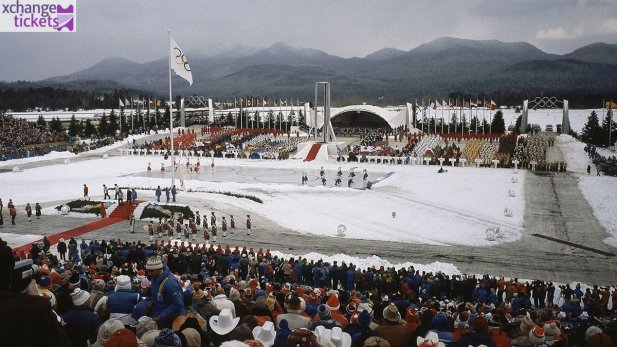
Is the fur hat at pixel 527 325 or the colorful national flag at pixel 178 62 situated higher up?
the colorful national flag at pixel 178 62

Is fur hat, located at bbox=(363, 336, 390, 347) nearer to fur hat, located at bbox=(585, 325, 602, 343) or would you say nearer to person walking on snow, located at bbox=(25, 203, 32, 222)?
fur hat, located at bbox=(585, 325, 602, 343)

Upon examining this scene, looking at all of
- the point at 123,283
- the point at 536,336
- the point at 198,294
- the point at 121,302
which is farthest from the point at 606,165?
the point at 121,302

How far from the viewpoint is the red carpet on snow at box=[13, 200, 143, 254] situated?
22888 mm

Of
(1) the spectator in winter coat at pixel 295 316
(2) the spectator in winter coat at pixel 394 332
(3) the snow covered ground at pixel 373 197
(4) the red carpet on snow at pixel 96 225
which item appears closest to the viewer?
(2) the spectator in winter coat at pixel 394 332

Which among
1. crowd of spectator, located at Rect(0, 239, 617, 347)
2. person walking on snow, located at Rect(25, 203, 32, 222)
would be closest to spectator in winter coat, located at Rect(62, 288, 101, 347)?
crowd of spectator, located at Rect(0, 239, 617, 347)

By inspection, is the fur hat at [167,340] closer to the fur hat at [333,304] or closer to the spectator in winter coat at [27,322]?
the spectator in winter coat at [27,322]

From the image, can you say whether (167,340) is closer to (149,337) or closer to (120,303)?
(149,337)

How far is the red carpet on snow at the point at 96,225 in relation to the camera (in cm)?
2289

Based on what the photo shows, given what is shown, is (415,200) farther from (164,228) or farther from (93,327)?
(93,327)

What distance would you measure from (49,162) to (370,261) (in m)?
43.5

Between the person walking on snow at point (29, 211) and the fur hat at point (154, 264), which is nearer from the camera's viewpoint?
the fur hat at point (154, 264)

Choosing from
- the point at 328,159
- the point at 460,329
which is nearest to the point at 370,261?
the point at 460,329

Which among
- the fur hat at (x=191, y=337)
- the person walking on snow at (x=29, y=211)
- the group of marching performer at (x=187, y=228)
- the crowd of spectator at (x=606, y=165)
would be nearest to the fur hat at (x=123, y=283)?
the fur hat at (x=191, y=337)

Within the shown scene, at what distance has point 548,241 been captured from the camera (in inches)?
901
